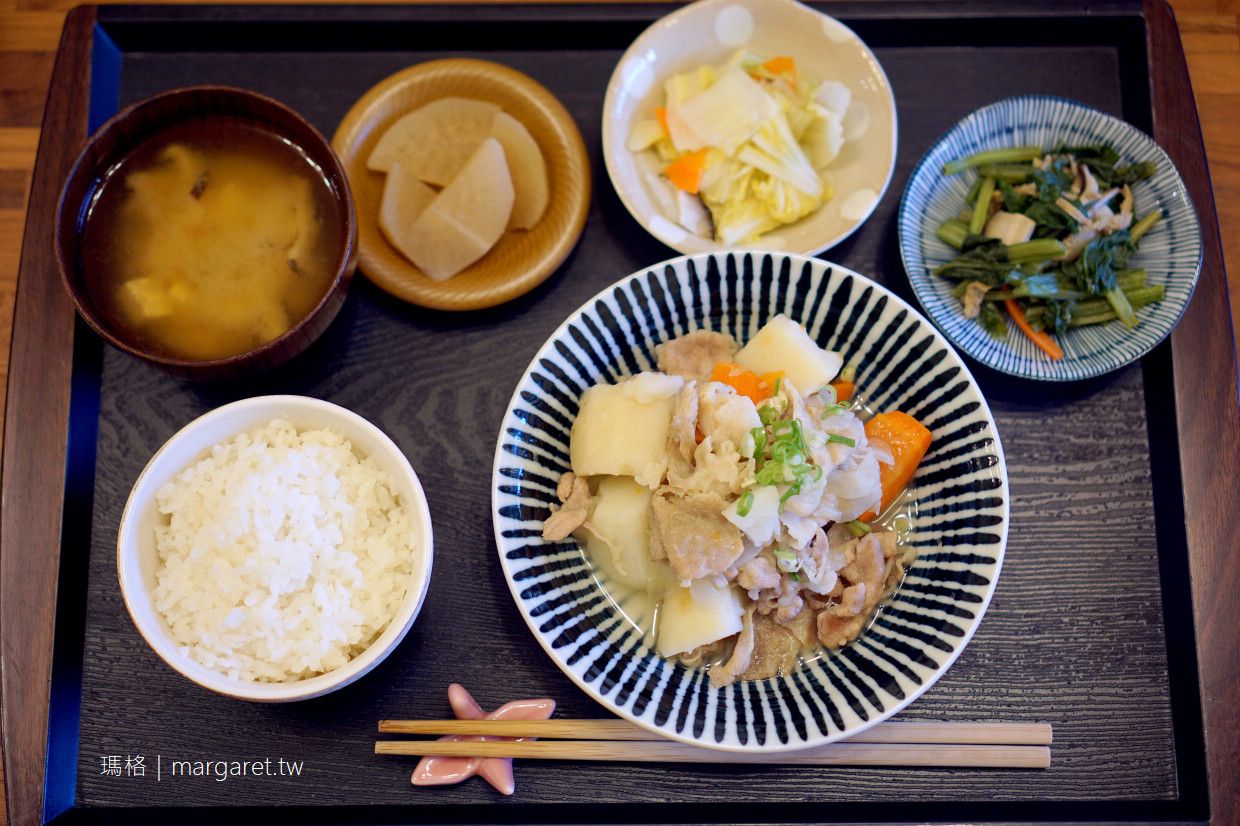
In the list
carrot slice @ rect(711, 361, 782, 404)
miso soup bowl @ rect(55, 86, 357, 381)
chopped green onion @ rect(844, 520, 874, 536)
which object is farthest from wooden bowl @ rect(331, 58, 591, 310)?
chopped green onion @ rect(844, 520, 874, 536)

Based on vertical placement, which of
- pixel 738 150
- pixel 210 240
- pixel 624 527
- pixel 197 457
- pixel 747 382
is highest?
pixel 738 150

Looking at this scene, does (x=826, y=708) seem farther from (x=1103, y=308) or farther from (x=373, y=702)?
(x=1103, y=308)

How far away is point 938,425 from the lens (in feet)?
6.56

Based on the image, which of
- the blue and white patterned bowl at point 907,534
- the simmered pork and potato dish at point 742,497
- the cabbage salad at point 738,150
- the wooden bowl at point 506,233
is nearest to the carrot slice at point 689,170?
the cabbage salad at point 738,150

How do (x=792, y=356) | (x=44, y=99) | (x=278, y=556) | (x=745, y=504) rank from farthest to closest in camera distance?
(x=44, y=99)
(x=792, y=356)
(x=278, y=556)
(x=745, y=504)

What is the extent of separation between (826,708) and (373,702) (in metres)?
1.17

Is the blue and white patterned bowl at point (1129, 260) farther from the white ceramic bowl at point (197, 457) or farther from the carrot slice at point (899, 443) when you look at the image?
the white ceramic bowl at point (197, 457)

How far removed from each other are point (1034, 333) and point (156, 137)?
2.55 meters

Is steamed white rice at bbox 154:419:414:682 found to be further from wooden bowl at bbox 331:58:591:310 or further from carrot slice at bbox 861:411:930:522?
carrot slice at bbox 861:411:930:522

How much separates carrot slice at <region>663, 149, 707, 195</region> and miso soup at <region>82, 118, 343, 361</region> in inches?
38.8

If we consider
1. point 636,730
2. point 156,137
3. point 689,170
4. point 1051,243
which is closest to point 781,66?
point 689,170

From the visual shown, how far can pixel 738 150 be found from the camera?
2.33 m

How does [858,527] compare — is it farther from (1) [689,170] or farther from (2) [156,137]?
(2) [156,137]

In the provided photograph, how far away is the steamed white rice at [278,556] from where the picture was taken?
1828 mm
